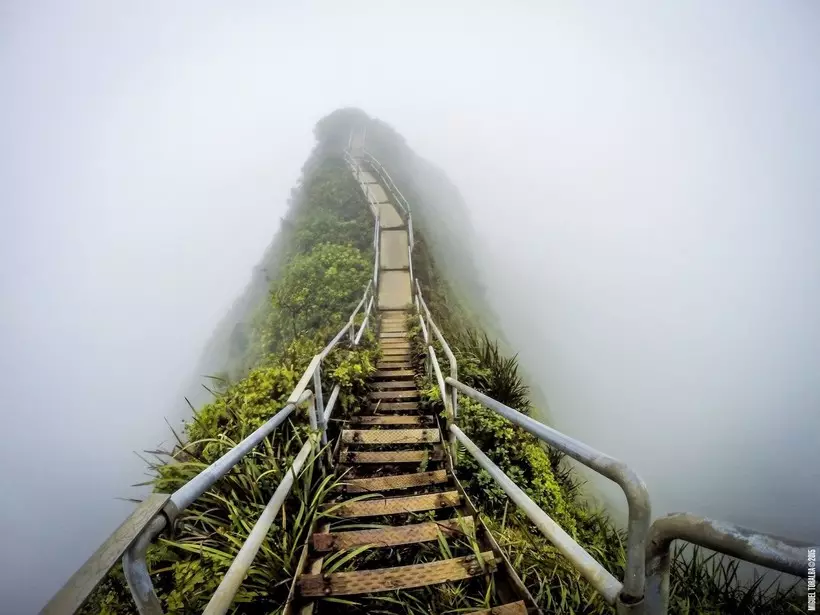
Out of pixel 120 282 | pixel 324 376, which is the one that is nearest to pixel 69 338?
pixel 120 282

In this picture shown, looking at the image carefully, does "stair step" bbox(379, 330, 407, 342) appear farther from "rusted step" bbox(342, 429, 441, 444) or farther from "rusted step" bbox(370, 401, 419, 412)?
"rusted step" bbox(342, 429, 441, 444)

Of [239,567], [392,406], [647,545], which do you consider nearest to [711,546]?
[647,545]

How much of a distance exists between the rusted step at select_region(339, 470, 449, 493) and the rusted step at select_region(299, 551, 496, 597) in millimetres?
963

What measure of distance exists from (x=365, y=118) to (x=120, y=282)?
68686 mm

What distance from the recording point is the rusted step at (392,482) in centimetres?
312

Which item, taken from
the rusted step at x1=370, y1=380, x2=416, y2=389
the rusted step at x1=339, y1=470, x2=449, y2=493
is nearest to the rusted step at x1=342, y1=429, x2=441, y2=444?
the rusted step at x1=339, y1=470, x2=449, y2=493

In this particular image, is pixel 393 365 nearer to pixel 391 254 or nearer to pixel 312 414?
pixel 312 414

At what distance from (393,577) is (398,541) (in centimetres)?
31

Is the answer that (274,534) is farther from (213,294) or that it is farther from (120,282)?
(120,282)

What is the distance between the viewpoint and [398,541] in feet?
8.00

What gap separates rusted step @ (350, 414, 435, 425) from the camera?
14.8 ft

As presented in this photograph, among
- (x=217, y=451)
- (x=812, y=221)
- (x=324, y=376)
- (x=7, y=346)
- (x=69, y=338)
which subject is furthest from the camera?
(x=812, y=221)

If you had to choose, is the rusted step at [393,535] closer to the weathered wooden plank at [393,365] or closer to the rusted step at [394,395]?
the rusted step at [394,395]

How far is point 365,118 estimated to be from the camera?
1150 inches
